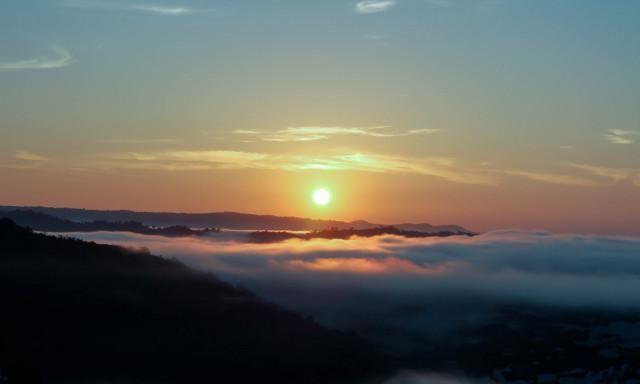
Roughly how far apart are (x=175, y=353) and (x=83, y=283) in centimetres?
2627

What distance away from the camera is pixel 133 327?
15650cm

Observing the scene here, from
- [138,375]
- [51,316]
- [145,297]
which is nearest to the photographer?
[138,375]

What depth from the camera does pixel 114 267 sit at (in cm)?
18162

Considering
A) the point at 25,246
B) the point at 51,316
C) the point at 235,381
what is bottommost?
the point at 235,381

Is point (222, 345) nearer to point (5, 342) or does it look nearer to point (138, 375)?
point (138, 375)

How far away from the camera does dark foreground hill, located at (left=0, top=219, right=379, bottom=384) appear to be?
132625mm

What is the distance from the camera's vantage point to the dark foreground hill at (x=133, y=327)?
13262 cm

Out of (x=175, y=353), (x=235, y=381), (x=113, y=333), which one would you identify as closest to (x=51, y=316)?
(x=113, y=333)

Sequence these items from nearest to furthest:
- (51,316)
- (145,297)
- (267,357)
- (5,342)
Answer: (5,342), (51,316), (267,357), (145,297)

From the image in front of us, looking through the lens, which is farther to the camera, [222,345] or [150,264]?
[150,264]

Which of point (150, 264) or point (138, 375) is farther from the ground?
point (150, 264)

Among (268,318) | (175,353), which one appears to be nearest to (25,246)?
(175,353)

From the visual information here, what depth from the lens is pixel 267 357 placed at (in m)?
161

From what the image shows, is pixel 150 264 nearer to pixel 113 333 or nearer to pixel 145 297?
pixel 145 297
